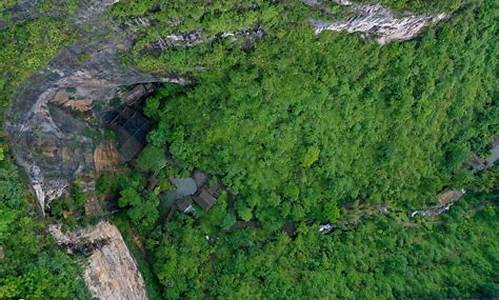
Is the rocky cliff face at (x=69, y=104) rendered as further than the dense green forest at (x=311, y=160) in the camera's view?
No

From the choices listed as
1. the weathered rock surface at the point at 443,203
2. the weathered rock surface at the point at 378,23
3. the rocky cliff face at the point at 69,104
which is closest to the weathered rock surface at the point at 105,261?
the rocky cliff face at the point at 69,104

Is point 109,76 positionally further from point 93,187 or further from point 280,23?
point 280,23

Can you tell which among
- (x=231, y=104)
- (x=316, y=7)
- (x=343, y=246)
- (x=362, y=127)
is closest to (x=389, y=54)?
(x=362, y=127)

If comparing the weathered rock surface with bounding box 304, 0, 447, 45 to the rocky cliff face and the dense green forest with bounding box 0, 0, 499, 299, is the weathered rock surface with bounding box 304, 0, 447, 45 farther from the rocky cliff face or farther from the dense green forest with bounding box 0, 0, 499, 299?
the rocky cliff face

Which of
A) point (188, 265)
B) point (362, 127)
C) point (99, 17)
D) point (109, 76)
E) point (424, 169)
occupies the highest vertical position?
point (99, 17)

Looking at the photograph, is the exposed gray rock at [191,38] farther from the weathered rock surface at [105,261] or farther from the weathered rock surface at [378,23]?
the weathered rock surface at [105,261]

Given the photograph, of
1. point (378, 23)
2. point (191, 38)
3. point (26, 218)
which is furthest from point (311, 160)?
point (26, 218)
